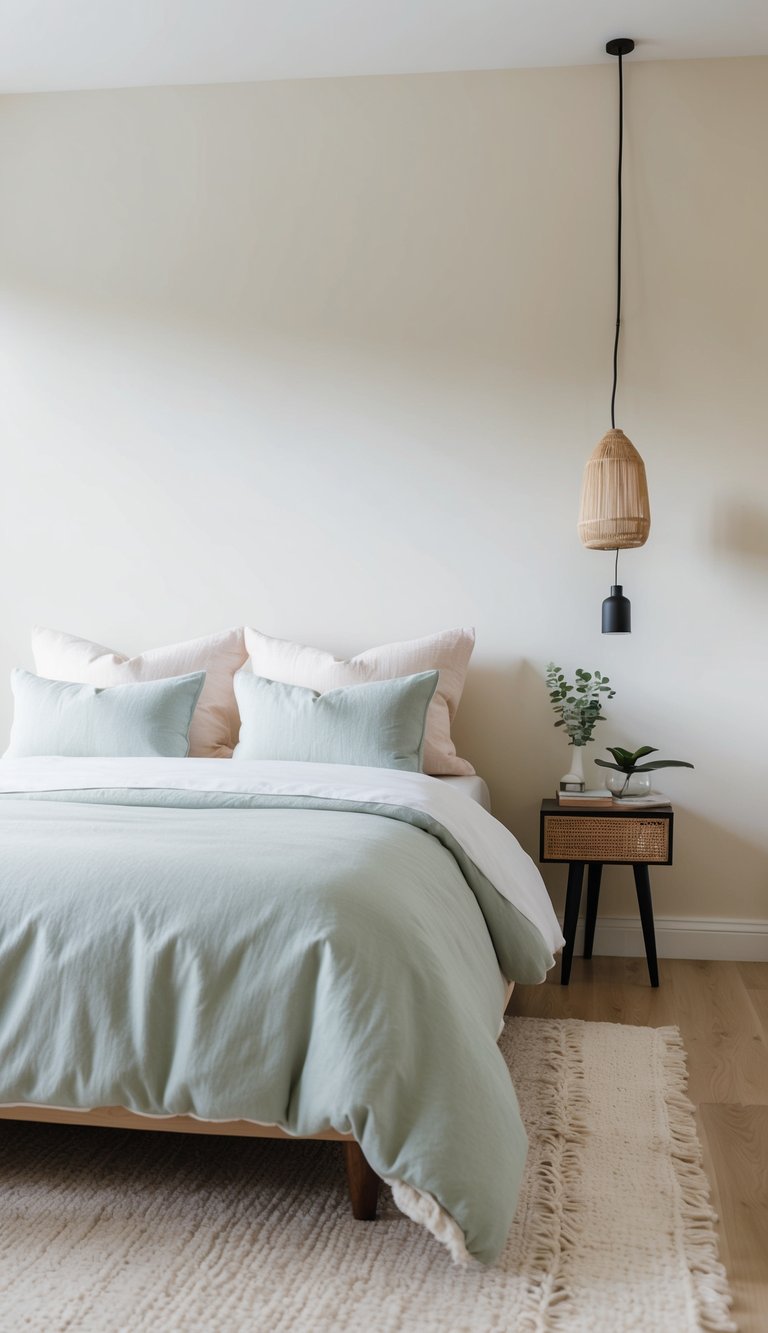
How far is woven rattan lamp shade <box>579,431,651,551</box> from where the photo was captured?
3.36m

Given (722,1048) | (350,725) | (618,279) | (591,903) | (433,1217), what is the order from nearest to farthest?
(433,1217), (722,1048), (350,725), (591,903), (618,279)

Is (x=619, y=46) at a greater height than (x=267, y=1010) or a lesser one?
greater

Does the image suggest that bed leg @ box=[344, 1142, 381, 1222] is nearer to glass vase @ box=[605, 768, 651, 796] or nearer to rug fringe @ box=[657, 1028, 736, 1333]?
rug fringe @ box=[657, 1028, 736, 1333]

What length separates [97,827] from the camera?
2.20m

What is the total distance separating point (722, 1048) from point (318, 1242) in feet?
4.39

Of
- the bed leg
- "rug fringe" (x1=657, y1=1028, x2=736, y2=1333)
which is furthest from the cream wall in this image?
the bed leg

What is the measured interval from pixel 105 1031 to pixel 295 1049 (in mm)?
319

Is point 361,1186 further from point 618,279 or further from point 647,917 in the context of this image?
point 618,279

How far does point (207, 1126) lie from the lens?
1820 millimetres

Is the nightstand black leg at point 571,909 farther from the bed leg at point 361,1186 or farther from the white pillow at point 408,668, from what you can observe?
the bed leg at point 361,1186

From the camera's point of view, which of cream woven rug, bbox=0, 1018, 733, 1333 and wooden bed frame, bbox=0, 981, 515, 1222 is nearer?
cream woven rug, bbox=0, 1018, 733, 1333

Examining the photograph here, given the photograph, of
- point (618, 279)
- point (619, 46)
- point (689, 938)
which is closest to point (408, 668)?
point (689, 938)

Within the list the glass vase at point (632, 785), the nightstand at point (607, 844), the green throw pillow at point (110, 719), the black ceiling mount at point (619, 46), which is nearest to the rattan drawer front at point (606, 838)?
the nightstand at point (607, 844)

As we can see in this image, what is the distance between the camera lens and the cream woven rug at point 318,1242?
1.61 metres
